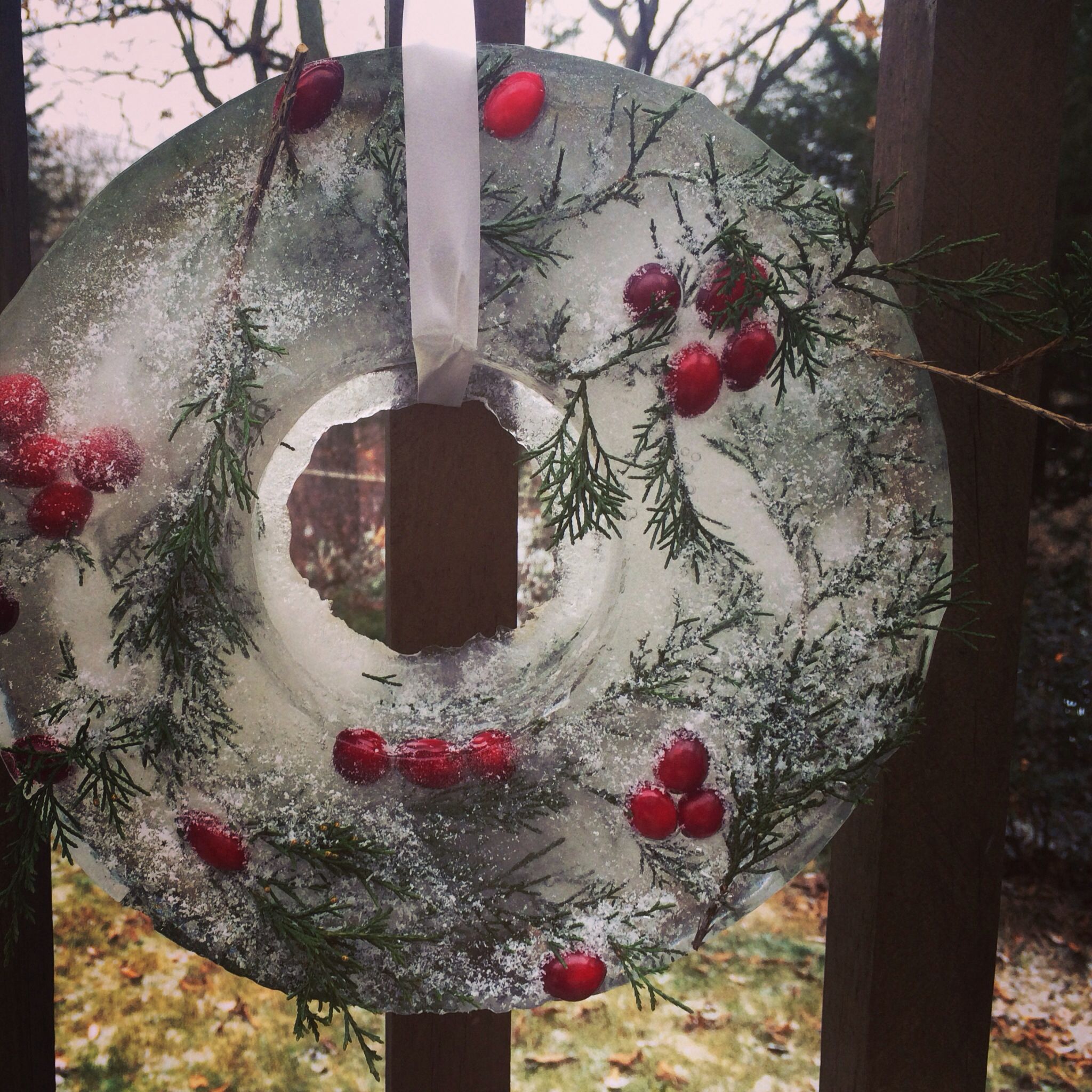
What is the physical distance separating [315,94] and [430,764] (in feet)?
2.03

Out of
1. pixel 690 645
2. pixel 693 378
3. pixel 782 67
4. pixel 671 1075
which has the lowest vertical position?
pixel 671 1075

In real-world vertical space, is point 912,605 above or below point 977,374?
below

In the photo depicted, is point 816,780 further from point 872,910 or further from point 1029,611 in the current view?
point 1029,611

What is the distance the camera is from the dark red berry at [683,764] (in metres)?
0.87

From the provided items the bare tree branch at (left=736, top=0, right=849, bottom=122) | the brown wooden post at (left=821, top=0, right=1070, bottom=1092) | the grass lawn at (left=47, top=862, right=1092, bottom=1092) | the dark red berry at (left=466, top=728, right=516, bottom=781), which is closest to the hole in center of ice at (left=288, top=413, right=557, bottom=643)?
the grass lawn at (left=47, top=862, right=1092, bottom=1092)

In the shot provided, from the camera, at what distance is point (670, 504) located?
2.75ft

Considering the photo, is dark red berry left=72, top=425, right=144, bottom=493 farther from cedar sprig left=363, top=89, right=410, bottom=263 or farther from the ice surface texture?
cedar sprig left=363, top=89, right=410, bottom=263

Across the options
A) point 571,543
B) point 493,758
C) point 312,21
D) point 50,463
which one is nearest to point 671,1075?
point 493,758

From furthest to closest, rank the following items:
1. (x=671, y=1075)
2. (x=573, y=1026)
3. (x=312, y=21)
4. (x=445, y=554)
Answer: (x=573, y=1026) → (x=671, y=1075) → (x=312, y=21) → (x=445, y=554)

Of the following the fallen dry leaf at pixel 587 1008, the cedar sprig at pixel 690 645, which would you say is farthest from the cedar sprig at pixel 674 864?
the fallen dry leaf at pixel 587 1008

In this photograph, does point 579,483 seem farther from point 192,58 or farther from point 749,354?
point 192,58

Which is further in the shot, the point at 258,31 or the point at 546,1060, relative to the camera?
the point at 546,1060

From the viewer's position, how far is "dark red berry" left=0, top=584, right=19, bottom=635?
83 centimetres

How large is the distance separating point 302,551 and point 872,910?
8.95 feet
